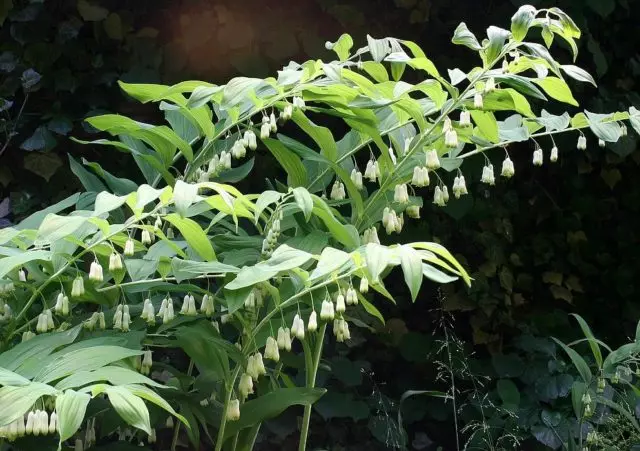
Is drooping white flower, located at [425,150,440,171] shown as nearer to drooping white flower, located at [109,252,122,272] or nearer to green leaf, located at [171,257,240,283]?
green leaf, located at [171,257,240,283]

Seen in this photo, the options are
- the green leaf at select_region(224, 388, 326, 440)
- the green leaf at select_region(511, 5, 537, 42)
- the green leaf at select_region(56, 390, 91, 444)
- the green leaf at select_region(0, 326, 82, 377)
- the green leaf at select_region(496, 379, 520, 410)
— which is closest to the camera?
the green leaf at select_region(56, 390, 91, 444)

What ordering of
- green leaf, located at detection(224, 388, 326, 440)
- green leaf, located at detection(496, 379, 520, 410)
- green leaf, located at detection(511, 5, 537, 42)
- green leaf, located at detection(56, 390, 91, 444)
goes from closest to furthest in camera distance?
1. green leaf, located at detection(56, 390, 91, 444)
2. green leaf, located at detection(511, 5, 537, 42)
3. green leaf, located at detection(224, 388, 326, 440)
4. green leaf, located at detection(496, 379, 520, 410)

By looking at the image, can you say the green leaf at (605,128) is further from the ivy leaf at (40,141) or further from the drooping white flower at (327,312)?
the ivy leaf at (40,141)

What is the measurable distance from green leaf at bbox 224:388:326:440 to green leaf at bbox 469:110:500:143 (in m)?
0.53

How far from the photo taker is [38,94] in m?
2.48

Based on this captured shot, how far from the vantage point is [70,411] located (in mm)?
961

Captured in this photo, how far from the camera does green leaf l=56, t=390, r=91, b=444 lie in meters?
0.94

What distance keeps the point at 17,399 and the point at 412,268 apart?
0.51m

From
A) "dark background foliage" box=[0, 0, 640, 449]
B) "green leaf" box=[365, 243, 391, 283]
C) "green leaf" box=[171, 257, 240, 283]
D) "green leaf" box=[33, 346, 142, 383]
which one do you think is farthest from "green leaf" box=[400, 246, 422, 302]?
"dark background foliage" box=[0, 0, 640, 449]

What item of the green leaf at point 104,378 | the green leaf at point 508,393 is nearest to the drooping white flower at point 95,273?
the green leaf at point 104,378

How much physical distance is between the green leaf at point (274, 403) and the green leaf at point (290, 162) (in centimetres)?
39

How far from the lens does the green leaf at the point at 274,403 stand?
1409 mm

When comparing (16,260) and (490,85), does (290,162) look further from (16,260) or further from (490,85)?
(16,260)

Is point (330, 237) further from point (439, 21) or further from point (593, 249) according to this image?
point (593, 249)
